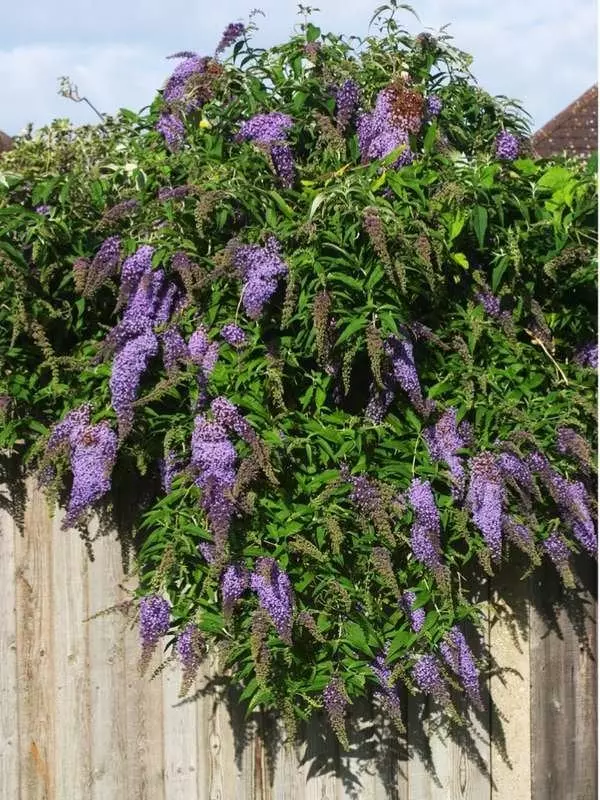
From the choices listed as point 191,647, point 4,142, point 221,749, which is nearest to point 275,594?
point 191,647

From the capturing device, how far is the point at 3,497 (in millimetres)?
2826

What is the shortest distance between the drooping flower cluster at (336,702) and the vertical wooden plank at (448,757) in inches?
18.8

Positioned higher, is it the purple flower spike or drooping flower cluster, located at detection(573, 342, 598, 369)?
drooping flower cluster, located at detection(573, 342, 598, 369)

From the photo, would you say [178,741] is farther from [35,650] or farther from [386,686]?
[386,686]

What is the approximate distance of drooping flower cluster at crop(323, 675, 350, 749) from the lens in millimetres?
2527

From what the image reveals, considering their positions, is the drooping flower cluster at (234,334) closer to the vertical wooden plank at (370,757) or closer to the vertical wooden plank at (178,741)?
the vertical wooden plank at (178,741)

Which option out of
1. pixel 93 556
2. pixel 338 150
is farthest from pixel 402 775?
pixel 338 150

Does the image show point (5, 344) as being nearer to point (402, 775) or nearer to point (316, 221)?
point (316, 221)

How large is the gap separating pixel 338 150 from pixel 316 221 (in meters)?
0.30

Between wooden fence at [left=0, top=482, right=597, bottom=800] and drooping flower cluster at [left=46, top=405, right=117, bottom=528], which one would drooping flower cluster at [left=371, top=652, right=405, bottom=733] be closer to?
wooden fence at [left=0, top=482, right=597, bottom=800]

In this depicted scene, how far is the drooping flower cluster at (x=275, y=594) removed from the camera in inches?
96.4

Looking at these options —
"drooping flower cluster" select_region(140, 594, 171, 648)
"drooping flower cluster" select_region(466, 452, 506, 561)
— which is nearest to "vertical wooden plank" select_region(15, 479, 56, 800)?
"drooping flower cluster" select_region(140, 594, 171, 648)

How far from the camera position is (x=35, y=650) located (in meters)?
2.88

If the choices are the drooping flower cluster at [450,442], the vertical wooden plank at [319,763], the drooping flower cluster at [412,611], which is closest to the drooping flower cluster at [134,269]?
the drooping flower cluster at [450,442]
